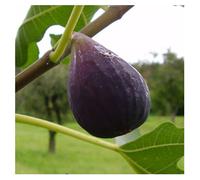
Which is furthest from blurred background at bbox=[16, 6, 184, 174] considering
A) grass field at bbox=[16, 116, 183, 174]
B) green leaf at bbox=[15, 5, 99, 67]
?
green leaf at bbox=[15, 5, 99, 67]

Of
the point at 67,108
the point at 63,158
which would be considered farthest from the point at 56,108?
the point at 63,158

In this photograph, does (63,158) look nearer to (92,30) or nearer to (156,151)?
(156,151)

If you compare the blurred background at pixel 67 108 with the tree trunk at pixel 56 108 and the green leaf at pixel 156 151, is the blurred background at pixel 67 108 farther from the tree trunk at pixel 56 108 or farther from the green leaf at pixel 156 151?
the green leaf at pixel 156 151

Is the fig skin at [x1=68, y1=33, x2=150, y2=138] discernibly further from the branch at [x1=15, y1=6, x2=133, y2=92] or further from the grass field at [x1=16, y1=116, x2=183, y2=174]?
the grass field at [x1=16, y1=116, x2=183, y2=174]

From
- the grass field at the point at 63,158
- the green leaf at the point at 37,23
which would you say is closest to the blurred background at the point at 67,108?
the grass field at the point at 63,158
